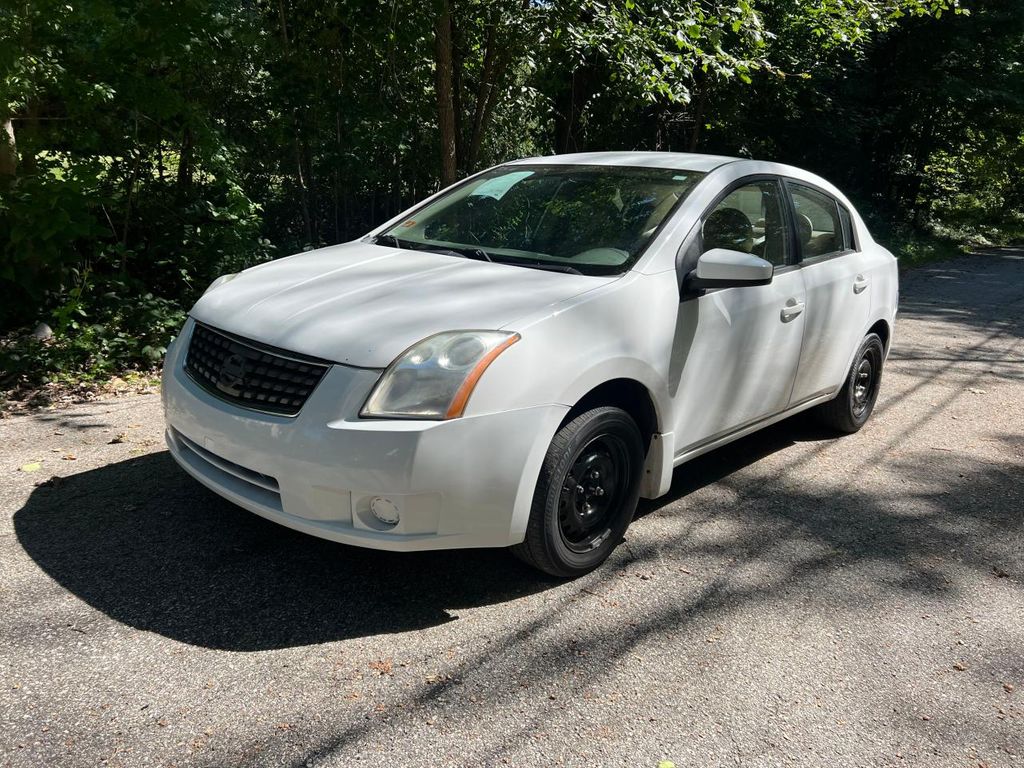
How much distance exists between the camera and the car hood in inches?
134

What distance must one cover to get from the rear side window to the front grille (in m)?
2.85

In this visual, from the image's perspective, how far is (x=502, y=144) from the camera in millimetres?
11500

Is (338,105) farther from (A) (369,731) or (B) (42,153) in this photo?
(A) (369,731)

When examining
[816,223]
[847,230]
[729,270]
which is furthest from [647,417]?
[847,230]

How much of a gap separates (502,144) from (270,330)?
8445 millimetres

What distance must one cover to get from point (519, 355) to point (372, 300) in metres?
0.71

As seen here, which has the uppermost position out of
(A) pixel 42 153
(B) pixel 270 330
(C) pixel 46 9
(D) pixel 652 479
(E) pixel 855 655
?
(C) pixel 46 9

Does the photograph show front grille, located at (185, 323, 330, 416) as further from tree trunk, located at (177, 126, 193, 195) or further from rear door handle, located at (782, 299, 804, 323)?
tree trunk, located at (177, 126, 193, 195)

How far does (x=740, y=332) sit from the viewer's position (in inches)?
174

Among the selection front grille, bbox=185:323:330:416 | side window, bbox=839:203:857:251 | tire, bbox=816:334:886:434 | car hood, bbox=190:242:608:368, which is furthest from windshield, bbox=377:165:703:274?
tire, bbox=816:334:886:434

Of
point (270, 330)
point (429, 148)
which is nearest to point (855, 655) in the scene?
point (270, 330)

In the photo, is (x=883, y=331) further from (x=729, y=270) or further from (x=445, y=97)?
(x=445, y=97)

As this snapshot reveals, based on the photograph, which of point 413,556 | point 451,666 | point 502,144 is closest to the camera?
point 451,666

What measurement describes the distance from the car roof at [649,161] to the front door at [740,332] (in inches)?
8.1
